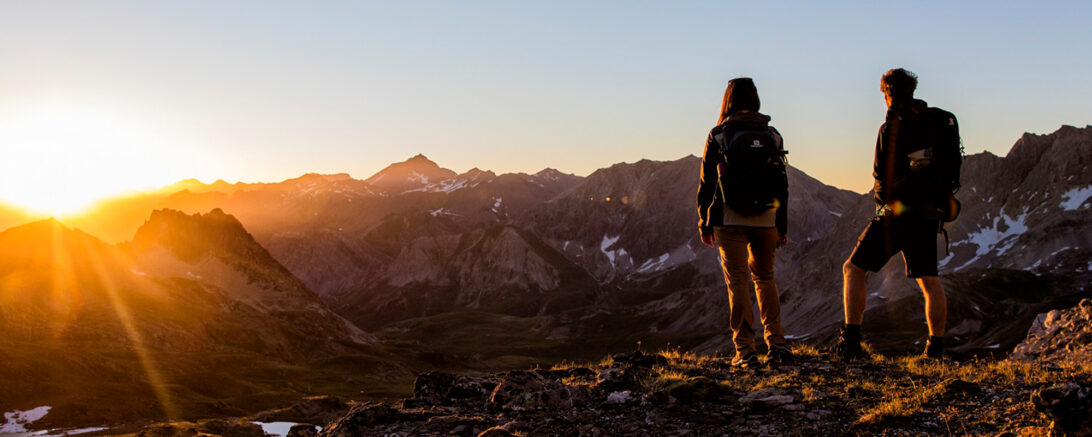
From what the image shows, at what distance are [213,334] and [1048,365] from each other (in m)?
174

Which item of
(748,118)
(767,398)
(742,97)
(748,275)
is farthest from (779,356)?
(742,97)

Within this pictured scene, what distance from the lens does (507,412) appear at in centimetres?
1045

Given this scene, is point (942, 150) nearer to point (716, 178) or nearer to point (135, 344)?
point (716, 178)

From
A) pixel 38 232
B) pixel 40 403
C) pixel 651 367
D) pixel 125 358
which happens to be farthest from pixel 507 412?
pixel 38 232

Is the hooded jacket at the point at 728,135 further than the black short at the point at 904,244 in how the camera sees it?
Yes

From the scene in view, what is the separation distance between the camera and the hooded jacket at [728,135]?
11.0 m

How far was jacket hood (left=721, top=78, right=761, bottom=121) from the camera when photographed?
1113 cm

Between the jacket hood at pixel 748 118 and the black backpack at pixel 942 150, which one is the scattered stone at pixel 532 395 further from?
the black backpack at pixel 942 150

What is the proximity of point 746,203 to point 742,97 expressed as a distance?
141 cm

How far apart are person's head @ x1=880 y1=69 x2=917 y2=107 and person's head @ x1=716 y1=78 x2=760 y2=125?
1.66 m

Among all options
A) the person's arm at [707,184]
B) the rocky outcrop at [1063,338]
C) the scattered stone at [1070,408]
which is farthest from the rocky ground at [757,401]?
the person's arm at [707,184]

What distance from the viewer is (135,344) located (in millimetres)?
149875

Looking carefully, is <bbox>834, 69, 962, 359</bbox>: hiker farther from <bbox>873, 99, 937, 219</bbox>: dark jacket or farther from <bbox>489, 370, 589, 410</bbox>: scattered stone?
<bbox>489, 370, 589, 410</bbox>: scattered stone

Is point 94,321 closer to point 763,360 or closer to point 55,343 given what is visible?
point 55,343
